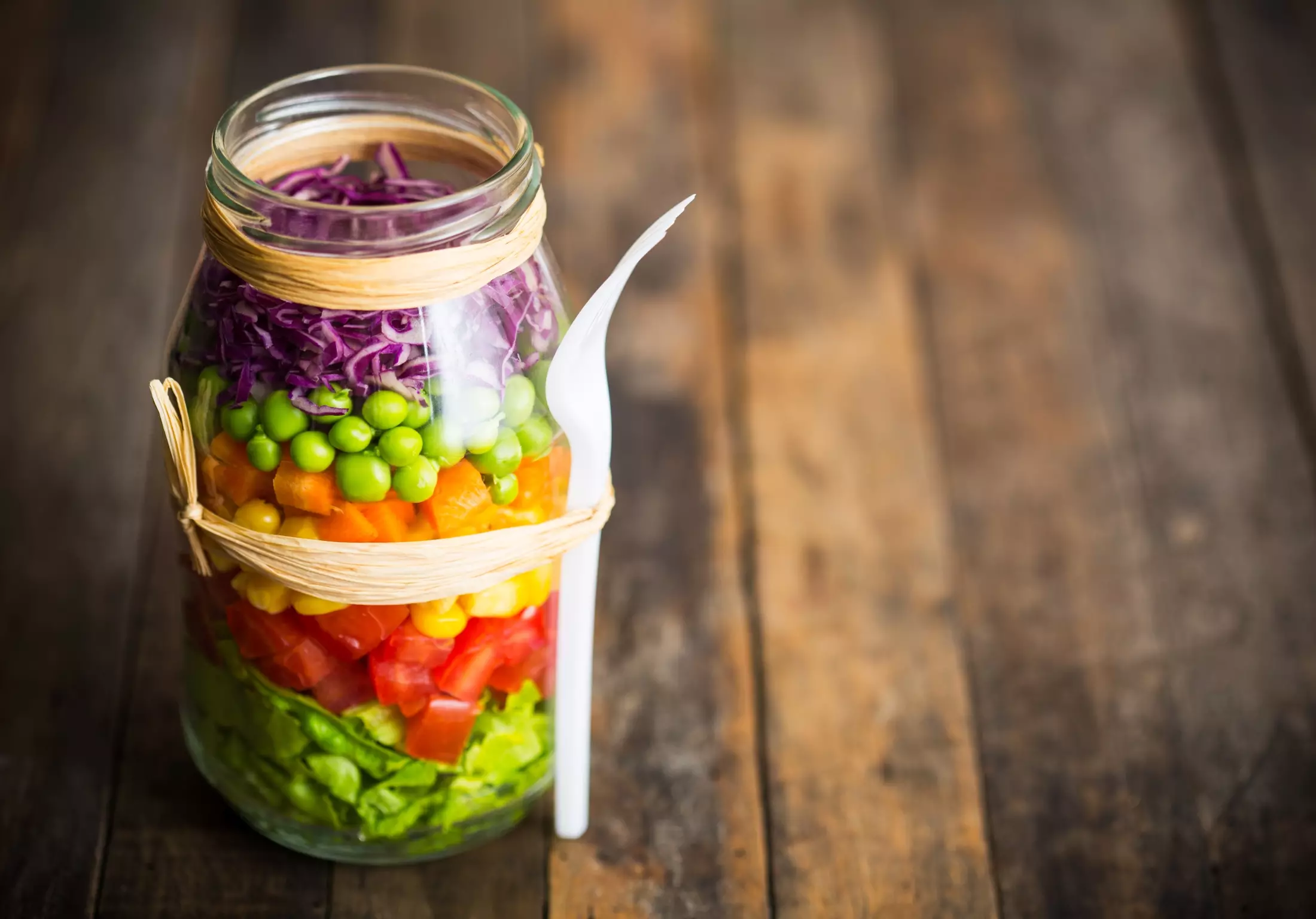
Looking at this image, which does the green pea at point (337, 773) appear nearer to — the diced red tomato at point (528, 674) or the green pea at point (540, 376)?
the diced red tomato at point (528, 674)

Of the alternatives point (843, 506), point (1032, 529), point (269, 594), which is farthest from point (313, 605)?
point (1032, 529)

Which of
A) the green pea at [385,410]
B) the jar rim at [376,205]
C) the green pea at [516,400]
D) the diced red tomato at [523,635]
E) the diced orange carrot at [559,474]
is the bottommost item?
the diced red tomato at [523,635]

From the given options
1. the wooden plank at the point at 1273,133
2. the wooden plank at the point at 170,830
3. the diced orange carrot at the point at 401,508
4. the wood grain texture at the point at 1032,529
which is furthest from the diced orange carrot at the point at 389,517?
the wooden plank at the point at 1273,133

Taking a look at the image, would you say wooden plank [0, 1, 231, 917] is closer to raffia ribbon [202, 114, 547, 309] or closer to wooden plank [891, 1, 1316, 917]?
raffia ribbon [202, 114, 547, 309]

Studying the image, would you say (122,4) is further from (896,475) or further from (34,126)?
(896,475)

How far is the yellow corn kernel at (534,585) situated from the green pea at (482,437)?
107 mm

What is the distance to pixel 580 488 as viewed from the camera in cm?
92

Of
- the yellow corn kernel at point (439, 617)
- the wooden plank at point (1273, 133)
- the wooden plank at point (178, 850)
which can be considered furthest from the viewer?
the wooden plank at point (1273, 133)

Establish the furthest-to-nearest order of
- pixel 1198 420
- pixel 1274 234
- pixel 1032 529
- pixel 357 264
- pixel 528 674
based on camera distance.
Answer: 1. pixel 1274 234
2. pixel 1198 420
3. pixel 1032 529
4. pixel 528 674
5. pixel 357 264

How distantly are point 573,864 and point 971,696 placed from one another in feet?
1.36

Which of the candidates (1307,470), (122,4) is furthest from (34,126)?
(1307,470)

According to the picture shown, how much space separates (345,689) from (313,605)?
8cm

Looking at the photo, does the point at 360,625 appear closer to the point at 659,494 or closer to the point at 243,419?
the point at 243,419

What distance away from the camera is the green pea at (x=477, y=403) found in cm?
83
